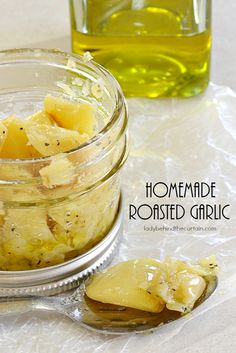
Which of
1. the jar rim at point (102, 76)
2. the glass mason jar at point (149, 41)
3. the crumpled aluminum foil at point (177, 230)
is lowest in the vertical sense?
the crumpled aluminum foil at point (177, 230)

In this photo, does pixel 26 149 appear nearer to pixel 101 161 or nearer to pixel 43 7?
pixel 101 161

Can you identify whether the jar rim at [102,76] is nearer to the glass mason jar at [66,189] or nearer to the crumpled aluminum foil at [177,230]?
the glass mason jar at [66,189]

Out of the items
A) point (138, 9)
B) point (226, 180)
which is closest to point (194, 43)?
point (138, 9)

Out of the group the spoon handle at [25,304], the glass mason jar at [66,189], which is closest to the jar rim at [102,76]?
the glass mason jar at [66,189]

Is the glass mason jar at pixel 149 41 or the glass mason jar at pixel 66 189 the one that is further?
the glass mason jar at pixel 149 41

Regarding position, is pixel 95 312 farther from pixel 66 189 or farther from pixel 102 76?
pixel 102 76

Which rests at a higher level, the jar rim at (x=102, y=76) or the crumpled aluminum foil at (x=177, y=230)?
the jar rim at (x=102, y=76)
